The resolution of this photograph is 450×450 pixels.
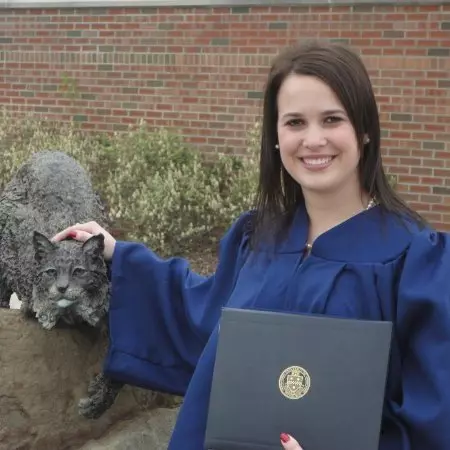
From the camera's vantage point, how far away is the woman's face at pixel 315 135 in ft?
6.08

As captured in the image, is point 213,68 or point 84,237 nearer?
point 84,237

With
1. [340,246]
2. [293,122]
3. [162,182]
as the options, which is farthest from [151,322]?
[162,182]

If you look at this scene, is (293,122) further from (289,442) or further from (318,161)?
(289,442)

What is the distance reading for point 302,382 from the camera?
1.75 m

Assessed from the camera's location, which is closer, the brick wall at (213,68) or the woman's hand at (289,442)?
the woman's hand at (289,442)

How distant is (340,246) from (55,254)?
3.45 ft

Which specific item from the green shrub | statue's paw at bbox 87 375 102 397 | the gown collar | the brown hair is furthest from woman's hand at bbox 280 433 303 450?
the green shrub

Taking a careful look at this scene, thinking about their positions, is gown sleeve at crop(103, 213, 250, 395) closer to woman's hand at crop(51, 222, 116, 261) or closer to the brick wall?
woman's hand at crop(51, 222, 116, 261)

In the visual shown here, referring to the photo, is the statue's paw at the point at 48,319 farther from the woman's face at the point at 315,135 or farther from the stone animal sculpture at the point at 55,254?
the woman's face at the point at 315,135

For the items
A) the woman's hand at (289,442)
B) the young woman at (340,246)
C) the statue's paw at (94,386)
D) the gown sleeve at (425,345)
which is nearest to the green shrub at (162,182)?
the statue's paw at (94,386)

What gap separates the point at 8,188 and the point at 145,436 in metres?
1.29

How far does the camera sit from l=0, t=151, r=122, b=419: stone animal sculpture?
2533mm

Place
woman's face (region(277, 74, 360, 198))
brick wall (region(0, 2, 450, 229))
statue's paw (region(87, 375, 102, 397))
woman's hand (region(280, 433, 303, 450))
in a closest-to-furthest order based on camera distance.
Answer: woman's hand (region(280, 433, 303, 450))
woman's face (region(277, 74, 360, 198))
statue's paw (region(87, 375, 102, 397))
brick wall (region(0, 2, 450, 229))

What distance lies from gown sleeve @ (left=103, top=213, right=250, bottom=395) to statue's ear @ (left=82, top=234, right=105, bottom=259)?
75 millimetres
